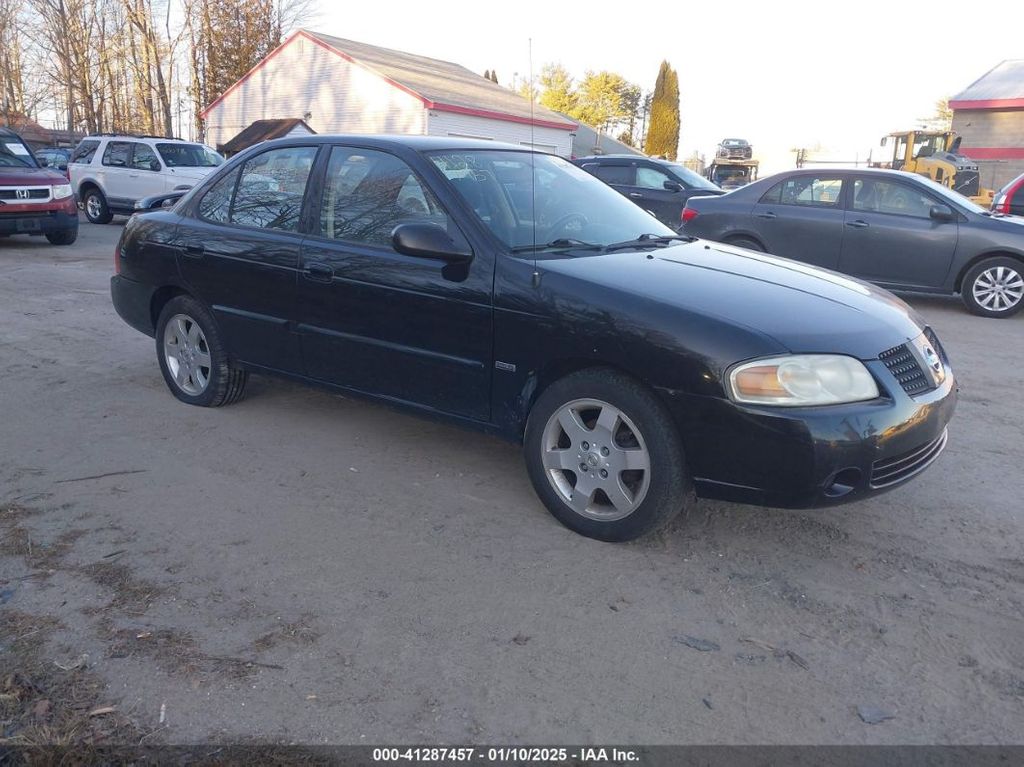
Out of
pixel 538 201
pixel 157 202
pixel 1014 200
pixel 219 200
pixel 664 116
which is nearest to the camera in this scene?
pixel 538 201

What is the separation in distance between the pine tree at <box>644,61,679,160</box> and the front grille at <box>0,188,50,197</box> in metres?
A: 44.4

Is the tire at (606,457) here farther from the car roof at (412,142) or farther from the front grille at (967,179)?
the front grille at (967,179)

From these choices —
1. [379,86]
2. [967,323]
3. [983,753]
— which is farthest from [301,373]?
[379,86]

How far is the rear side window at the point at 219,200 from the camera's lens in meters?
5.02

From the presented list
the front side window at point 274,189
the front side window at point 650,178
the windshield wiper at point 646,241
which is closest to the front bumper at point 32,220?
the front side window at point 650,178

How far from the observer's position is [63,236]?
13938 millimetres

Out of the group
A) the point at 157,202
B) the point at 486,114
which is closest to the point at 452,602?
the point at 157,202

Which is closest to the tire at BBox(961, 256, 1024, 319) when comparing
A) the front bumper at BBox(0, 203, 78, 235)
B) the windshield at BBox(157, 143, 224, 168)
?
the front bumper at BBox(0, 203, 78, 235)

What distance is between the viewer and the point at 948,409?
362 centimetres

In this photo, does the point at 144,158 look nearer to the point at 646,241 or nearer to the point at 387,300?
the point at 387,300

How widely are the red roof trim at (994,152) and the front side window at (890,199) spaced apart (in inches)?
1178

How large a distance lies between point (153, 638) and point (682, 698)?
1.81m

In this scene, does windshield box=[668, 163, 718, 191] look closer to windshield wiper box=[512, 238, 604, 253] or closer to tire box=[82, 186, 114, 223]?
windshield wiper box=[512, 238, 604, 253]

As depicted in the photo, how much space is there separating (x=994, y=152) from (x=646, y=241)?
121ft
